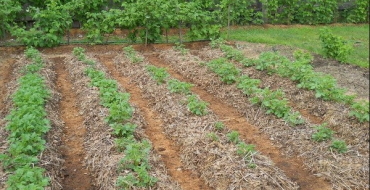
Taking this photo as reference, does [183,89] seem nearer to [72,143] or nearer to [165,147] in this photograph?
[165,147]

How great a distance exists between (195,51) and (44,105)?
4.78 metres

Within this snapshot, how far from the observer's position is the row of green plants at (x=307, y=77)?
5867 millimetres

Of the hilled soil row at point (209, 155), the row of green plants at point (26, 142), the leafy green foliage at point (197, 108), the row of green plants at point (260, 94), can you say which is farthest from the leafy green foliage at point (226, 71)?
the row of green plants at point (26, 142)

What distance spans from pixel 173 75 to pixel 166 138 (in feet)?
9.69

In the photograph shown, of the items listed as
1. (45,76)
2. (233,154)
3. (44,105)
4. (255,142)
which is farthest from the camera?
(45,76)

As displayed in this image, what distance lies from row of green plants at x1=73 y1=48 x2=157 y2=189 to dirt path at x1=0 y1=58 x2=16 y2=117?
1.60 meters

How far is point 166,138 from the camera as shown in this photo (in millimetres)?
6086

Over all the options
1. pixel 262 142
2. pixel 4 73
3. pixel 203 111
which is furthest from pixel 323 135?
pixel 4 73

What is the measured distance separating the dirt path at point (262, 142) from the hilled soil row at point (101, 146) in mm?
1294

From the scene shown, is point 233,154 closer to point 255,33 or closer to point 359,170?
point 359,170

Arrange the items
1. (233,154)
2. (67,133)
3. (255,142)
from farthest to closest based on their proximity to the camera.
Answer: (67,133)
(255,142)
(233,154)

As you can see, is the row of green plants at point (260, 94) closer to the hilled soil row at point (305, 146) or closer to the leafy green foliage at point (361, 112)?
the hilled soil row at point (305, 146)

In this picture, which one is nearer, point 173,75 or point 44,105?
point 44,105

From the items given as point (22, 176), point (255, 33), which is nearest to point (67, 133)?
point (22, 176)
